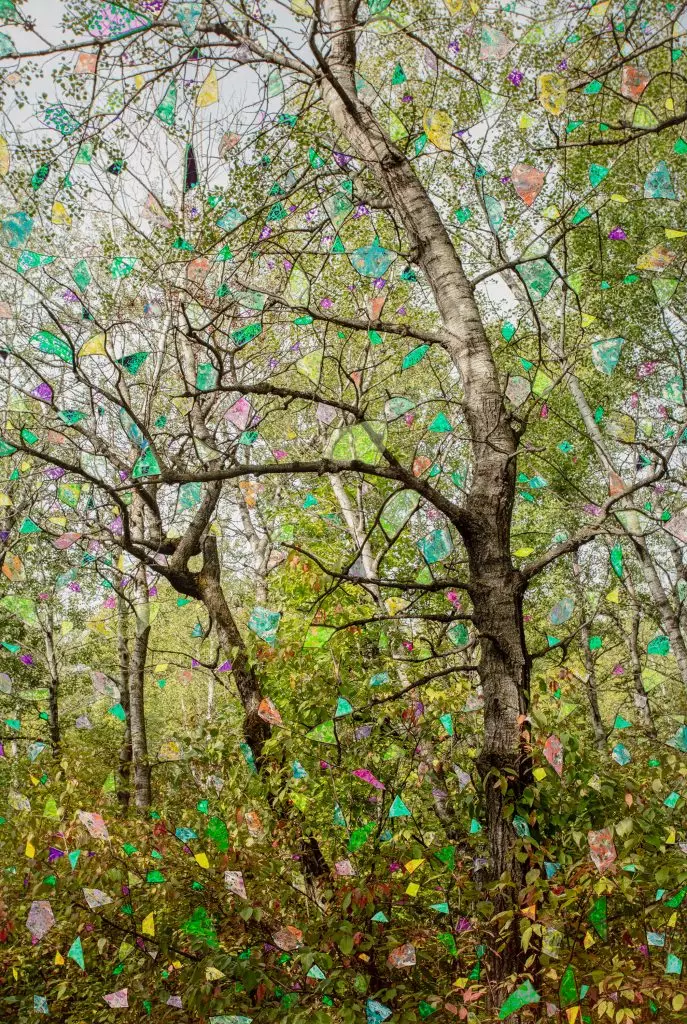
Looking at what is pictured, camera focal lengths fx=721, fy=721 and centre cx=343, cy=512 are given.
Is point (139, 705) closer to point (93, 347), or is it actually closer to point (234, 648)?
point (234, 648)

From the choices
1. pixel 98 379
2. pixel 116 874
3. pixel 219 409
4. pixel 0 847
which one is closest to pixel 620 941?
pixel 116 874

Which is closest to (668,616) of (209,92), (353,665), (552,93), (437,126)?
(353,665)

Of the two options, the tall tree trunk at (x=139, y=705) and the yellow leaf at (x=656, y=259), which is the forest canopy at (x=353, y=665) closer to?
the yellow leaf at (x=656, y=259)

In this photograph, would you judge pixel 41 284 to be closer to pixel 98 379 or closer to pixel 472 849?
pixel 98 379

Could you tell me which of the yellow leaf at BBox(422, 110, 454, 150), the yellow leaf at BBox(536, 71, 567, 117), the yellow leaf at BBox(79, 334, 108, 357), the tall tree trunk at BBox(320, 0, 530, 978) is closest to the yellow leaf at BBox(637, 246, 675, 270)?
the yellow leaf at BBox(536, 71, 567, 117)

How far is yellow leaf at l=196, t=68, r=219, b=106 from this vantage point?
3.89 metres

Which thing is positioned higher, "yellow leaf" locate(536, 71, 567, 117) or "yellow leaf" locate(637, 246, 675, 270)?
"yellow leaf" locate(536, 71, 567, 117)

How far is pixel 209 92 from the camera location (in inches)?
155

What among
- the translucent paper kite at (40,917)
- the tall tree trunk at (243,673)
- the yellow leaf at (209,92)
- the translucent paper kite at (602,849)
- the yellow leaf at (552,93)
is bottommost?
the translucent paper kite at (40,917)

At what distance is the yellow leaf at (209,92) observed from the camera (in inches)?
153

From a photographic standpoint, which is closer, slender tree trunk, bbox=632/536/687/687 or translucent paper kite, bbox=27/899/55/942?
translucent paper kite, bbox=27/899/55/942

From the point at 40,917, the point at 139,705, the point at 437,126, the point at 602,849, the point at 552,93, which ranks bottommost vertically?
the point at 40,917

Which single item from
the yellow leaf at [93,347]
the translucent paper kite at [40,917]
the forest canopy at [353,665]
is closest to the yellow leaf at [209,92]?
the forest canopy at [353,665]

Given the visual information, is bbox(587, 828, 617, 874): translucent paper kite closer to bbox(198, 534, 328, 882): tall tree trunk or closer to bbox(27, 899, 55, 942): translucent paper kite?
bbox(198, 534, 328, 882): tall tree trunk
